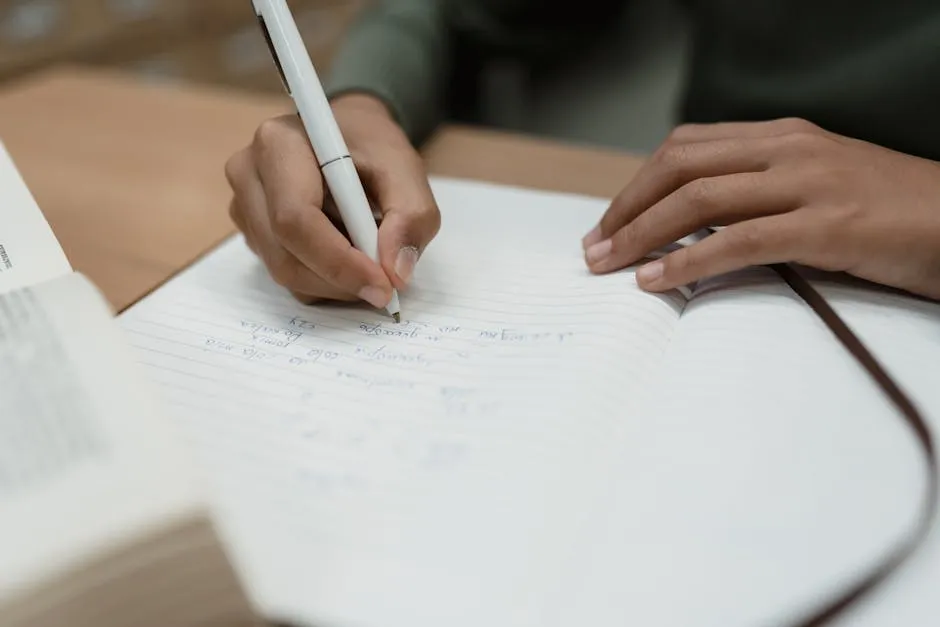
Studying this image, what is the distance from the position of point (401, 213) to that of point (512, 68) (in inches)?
19.8

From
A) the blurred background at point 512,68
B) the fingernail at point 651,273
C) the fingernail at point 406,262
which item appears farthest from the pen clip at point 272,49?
the blurred background at point 512,68

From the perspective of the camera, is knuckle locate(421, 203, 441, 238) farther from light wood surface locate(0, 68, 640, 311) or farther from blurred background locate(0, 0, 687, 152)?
blurred background locate(0, 0, 687, 152)

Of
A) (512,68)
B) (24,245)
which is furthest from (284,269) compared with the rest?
(512,68)

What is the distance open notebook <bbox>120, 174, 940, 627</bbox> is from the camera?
0.97 feet

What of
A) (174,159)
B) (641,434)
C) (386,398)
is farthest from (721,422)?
(174,159)

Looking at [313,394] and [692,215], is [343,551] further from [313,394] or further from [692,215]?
[692,215]

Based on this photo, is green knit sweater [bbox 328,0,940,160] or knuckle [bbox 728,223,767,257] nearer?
knuckle [bbox 728,223,767,257]

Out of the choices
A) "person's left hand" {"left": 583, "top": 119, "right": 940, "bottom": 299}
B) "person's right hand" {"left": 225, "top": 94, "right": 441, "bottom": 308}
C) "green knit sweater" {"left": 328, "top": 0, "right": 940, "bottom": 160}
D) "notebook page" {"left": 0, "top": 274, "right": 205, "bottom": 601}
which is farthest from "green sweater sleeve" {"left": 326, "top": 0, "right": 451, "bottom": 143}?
"notebook page" {"left": 0, "top": 274, "right": 205, "bottom": 601}

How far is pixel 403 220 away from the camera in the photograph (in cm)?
44

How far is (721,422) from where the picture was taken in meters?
0.35

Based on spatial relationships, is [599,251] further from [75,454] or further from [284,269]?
[75,454]

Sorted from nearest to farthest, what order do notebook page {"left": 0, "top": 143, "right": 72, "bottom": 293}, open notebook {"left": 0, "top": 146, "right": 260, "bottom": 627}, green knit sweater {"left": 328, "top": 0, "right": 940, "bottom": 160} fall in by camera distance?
open notebook {"left": 0, "top": 146, "right": 260, "bottom": 627} < notebook page {"left": 0, "top": 143, "right": 72, "bottom": 293} < green knit sweater {"left": 328, "top": 0, "right": 940, "bottom": 160}

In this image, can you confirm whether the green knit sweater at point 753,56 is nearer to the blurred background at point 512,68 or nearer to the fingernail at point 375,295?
the blurred background at point 512,68

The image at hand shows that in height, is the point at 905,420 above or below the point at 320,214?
below
